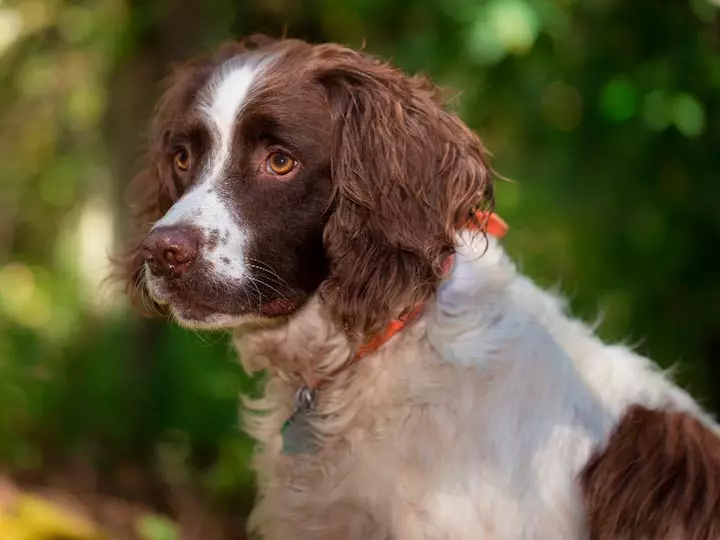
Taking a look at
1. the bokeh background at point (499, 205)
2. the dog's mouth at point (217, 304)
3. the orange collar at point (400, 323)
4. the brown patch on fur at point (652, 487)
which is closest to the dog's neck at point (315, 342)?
the orange collar at point (400, 323)

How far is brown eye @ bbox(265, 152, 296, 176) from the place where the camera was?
246cm

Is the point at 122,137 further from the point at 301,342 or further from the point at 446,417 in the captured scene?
the point at 446,417

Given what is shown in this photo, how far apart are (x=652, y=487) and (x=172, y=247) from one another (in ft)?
4.45

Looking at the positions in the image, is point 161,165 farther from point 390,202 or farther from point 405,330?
point 405,330

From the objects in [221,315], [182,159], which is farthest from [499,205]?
[221,315]

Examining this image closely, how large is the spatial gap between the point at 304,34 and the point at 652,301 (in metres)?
2.26

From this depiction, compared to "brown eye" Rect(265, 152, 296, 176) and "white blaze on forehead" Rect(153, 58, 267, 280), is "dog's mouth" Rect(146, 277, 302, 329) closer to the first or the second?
"white blaze on forehead" Rect(153, 58, 267, 280)

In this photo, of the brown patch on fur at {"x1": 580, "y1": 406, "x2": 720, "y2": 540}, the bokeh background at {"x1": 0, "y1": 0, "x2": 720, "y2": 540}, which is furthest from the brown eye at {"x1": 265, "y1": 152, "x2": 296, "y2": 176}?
the bokeh background at {"x1": 0, "y1": 0, "x2": 720, "y2": 540}

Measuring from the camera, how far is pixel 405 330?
8.27 ft

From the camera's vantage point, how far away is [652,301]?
4.68 metres

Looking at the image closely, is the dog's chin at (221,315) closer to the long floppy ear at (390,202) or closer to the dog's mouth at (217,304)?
the dog's mouth at (217,304)

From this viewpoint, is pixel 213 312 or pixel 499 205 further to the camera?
pixel 499 205

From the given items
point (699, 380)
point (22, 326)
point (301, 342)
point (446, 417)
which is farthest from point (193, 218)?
point (22, 326)

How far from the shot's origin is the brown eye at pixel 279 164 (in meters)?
2.46
